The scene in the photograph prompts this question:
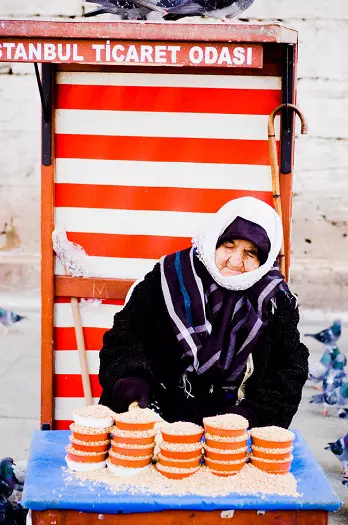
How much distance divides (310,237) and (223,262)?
608 centimetres

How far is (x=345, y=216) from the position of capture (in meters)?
9.02

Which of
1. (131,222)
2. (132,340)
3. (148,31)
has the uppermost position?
(148,31)

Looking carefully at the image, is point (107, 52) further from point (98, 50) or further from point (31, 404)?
point (31, 404)

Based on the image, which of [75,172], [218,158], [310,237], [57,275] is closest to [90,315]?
[57,275]

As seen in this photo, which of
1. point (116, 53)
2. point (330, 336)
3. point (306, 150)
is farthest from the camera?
point (306, 150)

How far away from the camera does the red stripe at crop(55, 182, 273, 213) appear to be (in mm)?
3994

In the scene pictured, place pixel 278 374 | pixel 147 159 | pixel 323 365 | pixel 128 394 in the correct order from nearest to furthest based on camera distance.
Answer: pixel 128 394 < pixel 278 374 < pixel 147 159 < pixel 323 365

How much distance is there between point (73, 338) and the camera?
413 cm

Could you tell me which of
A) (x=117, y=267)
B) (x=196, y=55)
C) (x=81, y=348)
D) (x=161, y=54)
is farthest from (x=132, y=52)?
(x=81, y=348)

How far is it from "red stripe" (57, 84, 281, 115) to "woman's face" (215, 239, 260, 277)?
39.5 inches

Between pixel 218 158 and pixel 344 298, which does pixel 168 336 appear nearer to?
pixel 218 158

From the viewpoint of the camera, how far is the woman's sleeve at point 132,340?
2.98m

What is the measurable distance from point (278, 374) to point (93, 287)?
1302mm

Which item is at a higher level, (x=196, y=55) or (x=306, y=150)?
(x=196, y=55)
